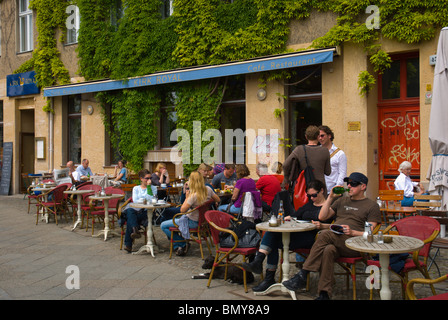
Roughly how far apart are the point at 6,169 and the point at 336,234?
1704 centimetres

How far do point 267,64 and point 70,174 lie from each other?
674cm

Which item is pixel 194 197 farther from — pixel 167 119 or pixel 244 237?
pixel 167 119

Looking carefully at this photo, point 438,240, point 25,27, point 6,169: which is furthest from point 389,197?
point 25,27

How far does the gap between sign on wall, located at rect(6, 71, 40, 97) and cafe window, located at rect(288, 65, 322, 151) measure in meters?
11.0

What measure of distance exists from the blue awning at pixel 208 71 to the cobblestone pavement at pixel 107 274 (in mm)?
4677

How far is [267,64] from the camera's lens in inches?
418

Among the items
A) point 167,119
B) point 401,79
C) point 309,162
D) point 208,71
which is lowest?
point 309,162

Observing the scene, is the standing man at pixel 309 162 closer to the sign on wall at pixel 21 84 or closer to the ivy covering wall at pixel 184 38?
the ivy covering wall at pixel 184 38

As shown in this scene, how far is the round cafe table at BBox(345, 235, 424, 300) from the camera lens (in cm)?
402

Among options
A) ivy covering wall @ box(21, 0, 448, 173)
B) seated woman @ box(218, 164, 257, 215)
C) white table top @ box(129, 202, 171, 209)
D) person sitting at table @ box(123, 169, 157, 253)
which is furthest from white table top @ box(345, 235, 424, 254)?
ivy covering wall @ box(21, 0, 448, 173)

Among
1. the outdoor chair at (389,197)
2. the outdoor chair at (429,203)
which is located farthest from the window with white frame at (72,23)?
the outdoor chair at (429,203)

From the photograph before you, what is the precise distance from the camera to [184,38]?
12609mm

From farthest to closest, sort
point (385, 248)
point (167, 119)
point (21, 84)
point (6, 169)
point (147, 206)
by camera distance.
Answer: point (6, 169)
point (21, 84)
point (167, 119)
point (147, 206)
point (385, 248)
